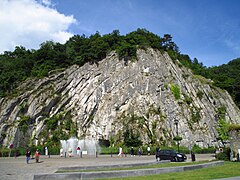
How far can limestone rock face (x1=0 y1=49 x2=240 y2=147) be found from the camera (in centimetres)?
4981

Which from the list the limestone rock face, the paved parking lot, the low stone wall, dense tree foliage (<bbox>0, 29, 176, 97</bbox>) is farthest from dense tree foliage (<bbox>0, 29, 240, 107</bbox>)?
the low stone wall

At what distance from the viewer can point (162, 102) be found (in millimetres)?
54531

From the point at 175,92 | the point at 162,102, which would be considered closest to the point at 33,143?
the point at 162,102

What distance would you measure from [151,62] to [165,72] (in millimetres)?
4373

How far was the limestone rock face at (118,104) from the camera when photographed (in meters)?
49.8

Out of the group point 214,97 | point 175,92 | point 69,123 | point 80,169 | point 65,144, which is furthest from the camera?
point 214,97

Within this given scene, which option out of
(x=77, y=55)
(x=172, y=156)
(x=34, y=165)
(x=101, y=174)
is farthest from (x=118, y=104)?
(x=101, y=174)

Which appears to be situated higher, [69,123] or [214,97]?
[214,97]

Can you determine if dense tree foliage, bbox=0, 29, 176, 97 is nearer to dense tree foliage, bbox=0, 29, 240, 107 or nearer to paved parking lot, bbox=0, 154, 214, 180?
dense tree foliage, bbox=0, 29, 240, 107

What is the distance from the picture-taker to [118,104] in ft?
178

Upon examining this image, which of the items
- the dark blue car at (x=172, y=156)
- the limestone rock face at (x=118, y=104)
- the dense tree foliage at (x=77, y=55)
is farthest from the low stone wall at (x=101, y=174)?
the dense tree foliage at (x=77, y=55)

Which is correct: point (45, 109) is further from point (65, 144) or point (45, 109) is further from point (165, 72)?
point (165, 72)

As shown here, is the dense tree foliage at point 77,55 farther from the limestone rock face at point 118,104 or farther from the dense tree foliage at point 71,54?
the limestone rock face at point 118,104

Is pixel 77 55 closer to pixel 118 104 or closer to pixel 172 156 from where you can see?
pixel 118 104
